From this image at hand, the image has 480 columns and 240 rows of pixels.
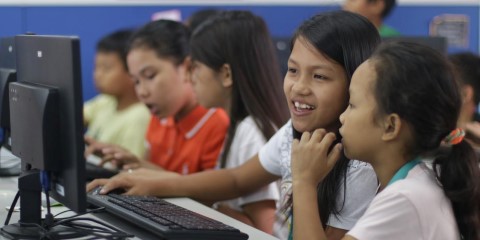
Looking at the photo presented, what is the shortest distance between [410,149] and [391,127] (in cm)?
5

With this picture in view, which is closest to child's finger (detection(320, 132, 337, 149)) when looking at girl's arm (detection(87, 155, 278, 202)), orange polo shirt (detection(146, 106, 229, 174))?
girl's arm (detection(87, 155, 278, 202))

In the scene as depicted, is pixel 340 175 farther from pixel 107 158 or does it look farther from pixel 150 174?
pixel 107 158

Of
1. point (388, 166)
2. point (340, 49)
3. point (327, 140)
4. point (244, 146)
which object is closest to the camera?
point (388, 166)

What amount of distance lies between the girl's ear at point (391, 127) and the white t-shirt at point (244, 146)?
766 mm

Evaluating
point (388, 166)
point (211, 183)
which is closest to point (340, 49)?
point (388, 166)

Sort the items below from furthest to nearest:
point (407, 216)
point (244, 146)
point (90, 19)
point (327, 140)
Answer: point (90, 19), point (244, 146), point (327, 140), point (407, 216)

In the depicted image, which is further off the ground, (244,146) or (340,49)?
(340,49)

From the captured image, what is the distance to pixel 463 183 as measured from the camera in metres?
1.36

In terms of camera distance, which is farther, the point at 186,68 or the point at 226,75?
the point at 186,68

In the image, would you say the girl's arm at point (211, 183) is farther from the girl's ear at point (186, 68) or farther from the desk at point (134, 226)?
the girl's ear at point (186, 68)

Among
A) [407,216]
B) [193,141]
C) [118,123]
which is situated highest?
[407,216]

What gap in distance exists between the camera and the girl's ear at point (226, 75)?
7.43 feet

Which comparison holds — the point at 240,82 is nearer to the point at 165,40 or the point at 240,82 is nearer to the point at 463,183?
the point at 165,40

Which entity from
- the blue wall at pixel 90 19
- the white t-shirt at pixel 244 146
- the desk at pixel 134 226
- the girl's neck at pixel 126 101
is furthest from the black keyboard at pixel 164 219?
the blue wall at pixel 90 19
